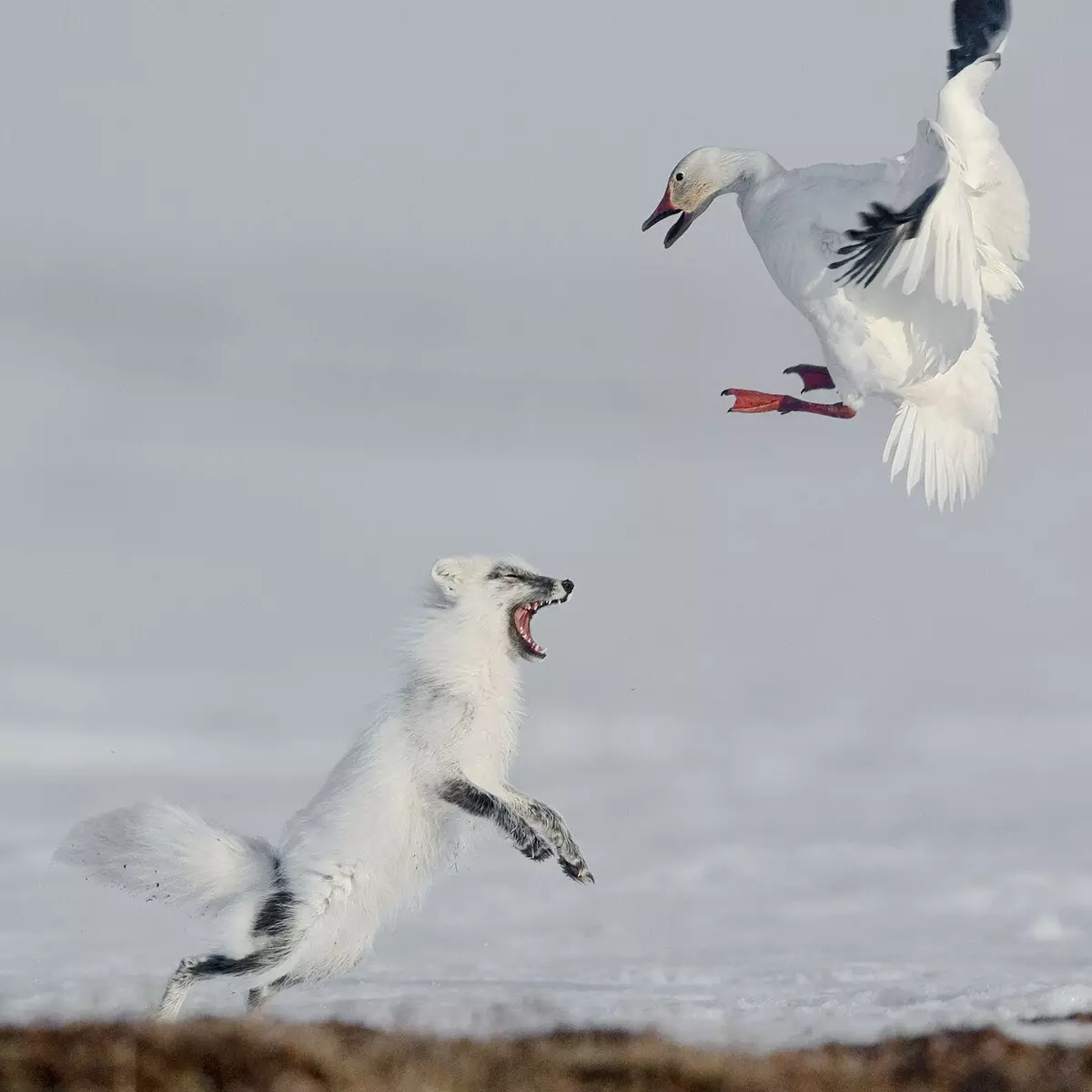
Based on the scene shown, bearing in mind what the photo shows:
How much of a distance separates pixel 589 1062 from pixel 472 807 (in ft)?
4.62

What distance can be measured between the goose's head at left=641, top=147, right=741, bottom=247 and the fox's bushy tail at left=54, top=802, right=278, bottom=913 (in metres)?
5.87

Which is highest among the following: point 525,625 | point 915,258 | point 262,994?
point 915,258

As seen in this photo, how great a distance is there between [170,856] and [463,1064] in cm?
171

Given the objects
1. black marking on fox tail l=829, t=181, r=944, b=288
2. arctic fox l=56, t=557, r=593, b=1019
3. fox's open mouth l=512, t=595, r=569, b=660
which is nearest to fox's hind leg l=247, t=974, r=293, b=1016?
arctic fox l=56, t=557, r=593, b=1019

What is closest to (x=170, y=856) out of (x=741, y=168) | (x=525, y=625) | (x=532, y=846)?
(x=532, y=846)

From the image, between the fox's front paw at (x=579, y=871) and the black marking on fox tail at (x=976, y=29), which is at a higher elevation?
the black marking on fox tail at (x=976, y=29)

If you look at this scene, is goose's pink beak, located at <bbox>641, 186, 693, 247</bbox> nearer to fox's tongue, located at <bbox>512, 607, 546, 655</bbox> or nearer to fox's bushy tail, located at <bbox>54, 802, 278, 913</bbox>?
fox's tongue, located at <bbox>512, 607, 546, 655</bbox>

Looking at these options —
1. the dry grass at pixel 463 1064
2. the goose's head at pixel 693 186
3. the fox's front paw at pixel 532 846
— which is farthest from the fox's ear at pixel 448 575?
the goose's head at pixel 693 186

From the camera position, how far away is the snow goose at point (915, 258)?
8258mm

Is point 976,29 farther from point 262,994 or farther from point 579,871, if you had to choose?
point 262,994

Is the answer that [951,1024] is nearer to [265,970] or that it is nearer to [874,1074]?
[874,1074]

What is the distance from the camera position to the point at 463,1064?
5.65 metres

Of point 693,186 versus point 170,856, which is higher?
point 693,186

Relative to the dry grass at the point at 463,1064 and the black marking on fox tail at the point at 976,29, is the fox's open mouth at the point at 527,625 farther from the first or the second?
the black marking on fox tail at the point at 976,29
